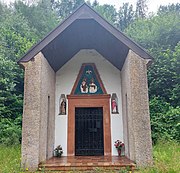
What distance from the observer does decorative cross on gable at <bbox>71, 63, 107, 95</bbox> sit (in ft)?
27.8

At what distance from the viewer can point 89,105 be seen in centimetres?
830

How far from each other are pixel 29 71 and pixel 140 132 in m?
3.13

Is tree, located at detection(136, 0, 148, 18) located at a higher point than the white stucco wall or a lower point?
higher

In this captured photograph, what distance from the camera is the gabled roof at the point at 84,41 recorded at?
6156 mm

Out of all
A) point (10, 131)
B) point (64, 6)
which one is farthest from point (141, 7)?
point (10, 131)

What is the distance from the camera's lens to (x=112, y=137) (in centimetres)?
→ 805

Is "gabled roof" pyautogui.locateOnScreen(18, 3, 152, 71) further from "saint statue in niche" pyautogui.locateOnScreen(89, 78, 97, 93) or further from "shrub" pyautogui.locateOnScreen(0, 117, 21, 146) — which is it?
"shrub" pyautogui.locateOnScreen(0, 117, 21, 146)

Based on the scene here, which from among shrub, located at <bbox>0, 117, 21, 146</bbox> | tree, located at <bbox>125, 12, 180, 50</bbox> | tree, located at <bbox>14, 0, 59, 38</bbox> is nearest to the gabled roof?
shrub, located at <bbox>0, 117, 21, 146</bbox>

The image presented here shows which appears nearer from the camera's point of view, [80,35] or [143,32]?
[80,35]

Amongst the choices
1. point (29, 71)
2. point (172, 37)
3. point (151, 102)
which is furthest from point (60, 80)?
point (172, 37)

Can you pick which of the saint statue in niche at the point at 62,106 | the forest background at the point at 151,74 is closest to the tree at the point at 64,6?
the forest background at the point at 151,74

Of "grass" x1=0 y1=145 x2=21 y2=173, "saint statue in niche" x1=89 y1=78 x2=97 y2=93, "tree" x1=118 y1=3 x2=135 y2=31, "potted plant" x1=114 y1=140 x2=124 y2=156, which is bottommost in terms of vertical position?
"grass" x1=0 y1=145 x2=21 y2=173

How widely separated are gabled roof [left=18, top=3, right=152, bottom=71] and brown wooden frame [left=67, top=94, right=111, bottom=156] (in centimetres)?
126

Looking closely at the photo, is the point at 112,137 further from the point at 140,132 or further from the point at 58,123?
the point at 140,132
